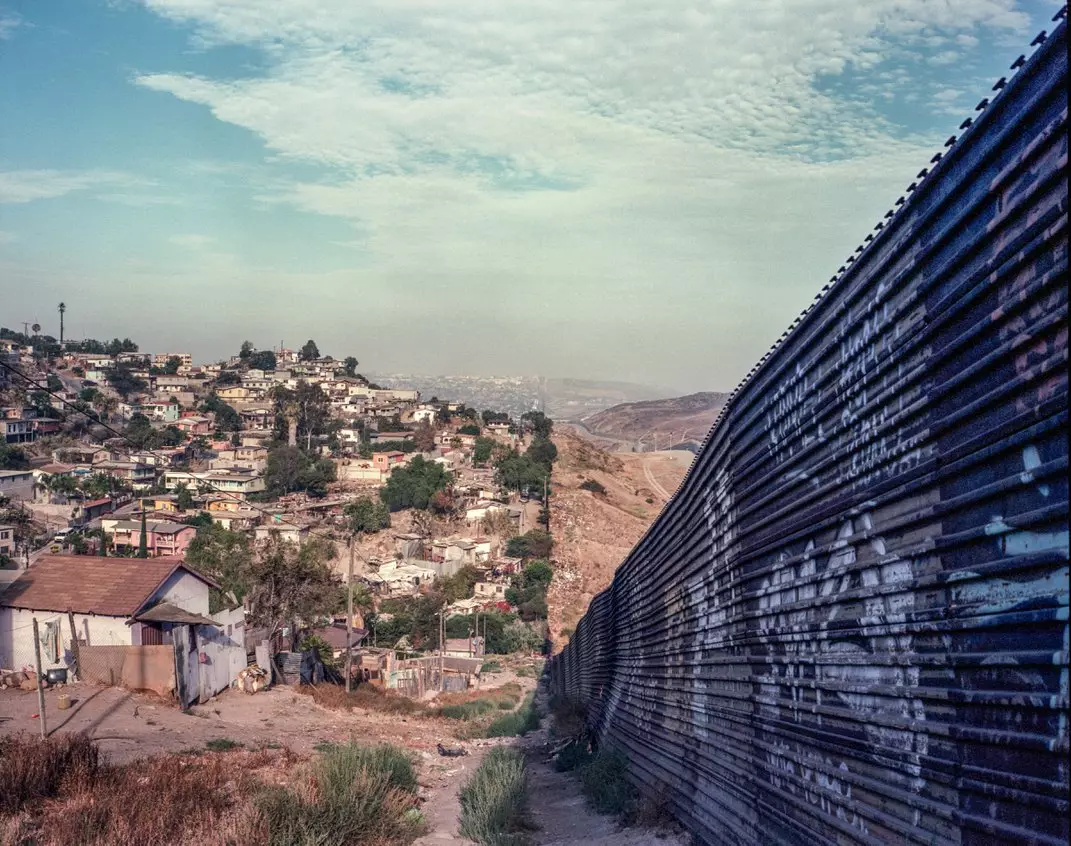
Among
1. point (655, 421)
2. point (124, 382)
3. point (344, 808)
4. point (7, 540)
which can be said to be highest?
point (124, 382)

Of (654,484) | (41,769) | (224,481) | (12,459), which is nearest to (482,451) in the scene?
(654,484)

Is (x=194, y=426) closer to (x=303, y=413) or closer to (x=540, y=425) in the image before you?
(x=303, y=413)

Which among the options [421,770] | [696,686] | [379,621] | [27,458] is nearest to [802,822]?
[696,686]

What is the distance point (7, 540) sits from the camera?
140 ft

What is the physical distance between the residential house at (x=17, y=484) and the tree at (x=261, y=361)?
59.3 metres

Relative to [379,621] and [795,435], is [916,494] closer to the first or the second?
[795,435]

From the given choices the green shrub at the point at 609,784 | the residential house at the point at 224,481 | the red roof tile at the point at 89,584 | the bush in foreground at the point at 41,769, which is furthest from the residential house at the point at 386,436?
the bush in foreground at the point at 41,769

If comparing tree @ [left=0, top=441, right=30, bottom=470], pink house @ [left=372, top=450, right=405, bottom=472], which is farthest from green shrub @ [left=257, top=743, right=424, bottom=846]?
tree @ [left=0, top=441, right=30, bottom=470]

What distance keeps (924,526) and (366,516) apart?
162 ft

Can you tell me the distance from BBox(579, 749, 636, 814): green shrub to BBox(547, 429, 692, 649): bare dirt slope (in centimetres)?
2749

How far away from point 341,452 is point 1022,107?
70630 millimetres

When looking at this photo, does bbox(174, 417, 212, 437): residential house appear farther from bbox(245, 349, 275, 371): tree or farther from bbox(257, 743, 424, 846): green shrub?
bbox(257, 743, 424, 846): green shrub

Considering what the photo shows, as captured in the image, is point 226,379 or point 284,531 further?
point 226,379

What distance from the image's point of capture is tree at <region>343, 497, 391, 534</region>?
50.1m
